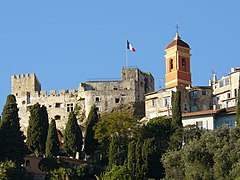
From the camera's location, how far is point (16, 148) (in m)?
78.8

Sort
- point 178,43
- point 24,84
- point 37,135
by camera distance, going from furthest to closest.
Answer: point 24,84 < point 178,43 < point 37,135

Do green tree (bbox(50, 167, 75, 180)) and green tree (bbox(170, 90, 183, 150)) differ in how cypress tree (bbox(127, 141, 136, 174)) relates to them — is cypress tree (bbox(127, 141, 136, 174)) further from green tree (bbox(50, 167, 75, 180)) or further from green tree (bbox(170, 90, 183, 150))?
green tree (bbox(50, 167, 75, 180))

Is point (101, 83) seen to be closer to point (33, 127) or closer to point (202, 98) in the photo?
point (202, 98)

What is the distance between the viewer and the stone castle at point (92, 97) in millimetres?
110438

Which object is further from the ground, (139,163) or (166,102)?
(166,102)

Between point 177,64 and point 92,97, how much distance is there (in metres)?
11.3

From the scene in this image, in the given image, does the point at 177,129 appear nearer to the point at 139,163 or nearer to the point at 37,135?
the point at 139,163

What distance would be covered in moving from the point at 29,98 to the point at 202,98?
22741 millimetres

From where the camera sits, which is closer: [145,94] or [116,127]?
[116,127]

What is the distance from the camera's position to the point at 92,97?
4365 inches

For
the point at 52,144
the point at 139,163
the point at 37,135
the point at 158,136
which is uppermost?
the point at 37,135

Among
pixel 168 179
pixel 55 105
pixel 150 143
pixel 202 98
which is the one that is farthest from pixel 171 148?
pixel 55 105

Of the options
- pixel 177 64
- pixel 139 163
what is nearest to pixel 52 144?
pixel 139 163

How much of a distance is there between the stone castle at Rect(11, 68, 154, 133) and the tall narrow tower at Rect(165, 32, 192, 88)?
152 inches
